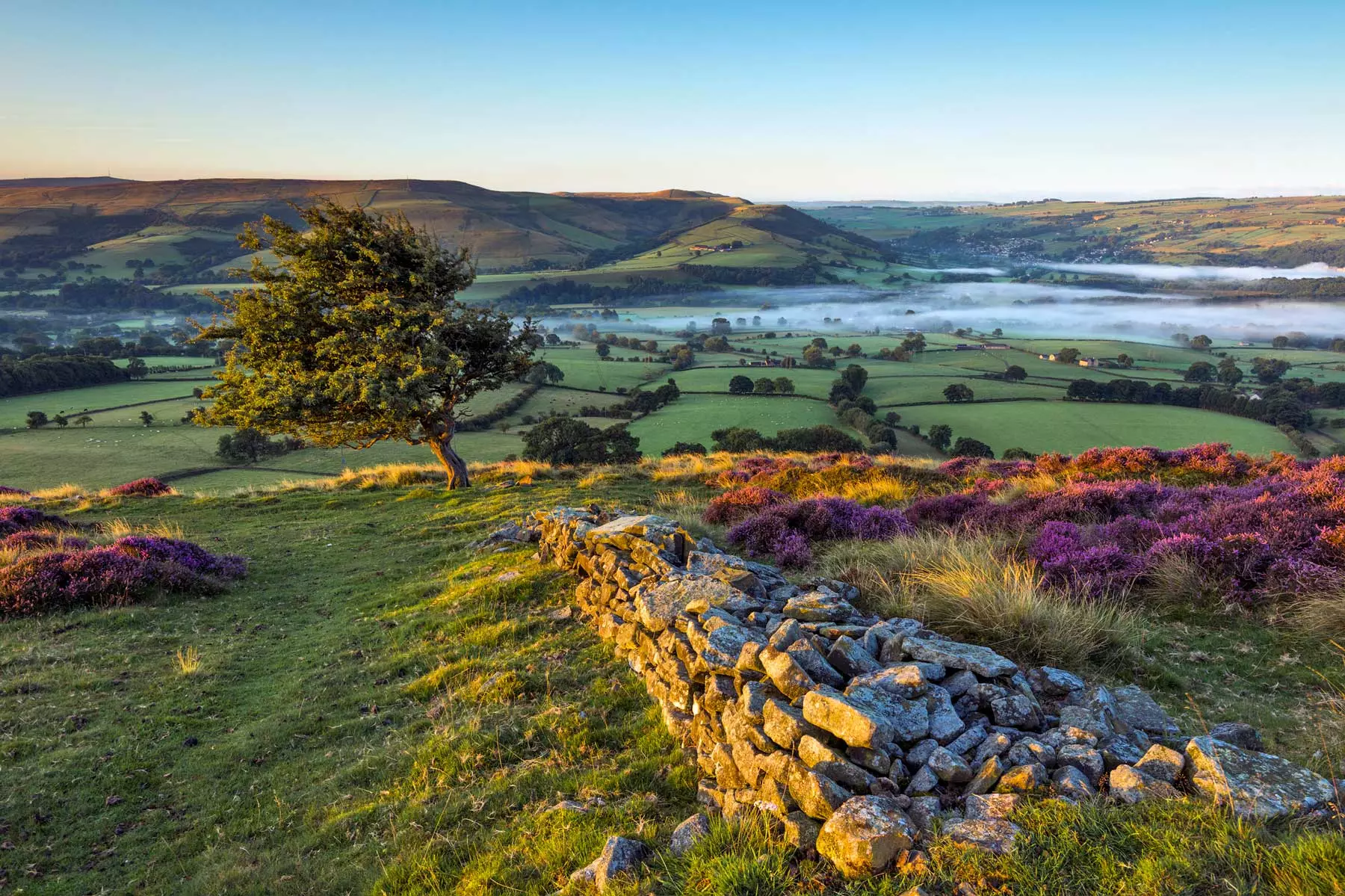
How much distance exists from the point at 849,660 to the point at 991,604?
2.81 metres

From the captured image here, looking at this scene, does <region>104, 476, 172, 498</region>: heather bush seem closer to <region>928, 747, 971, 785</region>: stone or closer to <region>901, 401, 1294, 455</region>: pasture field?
<region>928, 747, 971, 785</region>: stone

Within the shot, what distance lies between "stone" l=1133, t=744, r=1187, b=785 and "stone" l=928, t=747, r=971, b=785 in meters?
1.17

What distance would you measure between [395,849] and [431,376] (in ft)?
59.6

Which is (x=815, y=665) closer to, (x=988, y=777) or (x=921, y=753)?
(x=921, y=753)

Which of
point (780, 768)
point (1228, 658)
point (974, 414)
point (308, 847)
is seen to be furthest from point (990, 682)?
point (974, 414)

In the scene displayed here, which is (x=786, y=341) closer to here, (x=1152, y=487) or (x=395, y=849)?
(x=1152, y=487)

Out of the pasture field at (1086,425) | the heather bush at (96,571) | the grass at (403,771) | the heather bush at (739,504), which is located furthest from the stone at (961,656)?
the pasture field at (1086,425)

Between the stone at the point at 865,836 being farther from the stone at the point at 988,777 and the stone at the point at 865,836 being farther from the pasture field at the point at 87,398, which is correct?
the pasture field at the point at 87,398

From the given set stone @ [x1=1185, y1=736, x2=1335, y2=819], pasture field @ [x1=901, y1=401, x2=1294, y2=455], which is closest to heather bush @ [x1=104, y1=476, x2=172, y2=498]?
stone @ [x1=1185, y1=736, x2=1335, y2=819]

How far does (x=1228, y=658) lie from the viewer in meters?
6.89

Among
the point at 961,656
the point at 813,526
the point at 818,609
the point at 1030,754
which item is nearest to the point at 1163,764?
the point at 1030,754

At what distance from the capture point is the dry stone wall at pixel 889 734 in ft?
13.4

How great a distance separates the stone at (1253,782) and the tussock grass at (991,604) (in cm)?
277

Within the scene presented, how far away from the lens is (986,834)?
12.8ft
